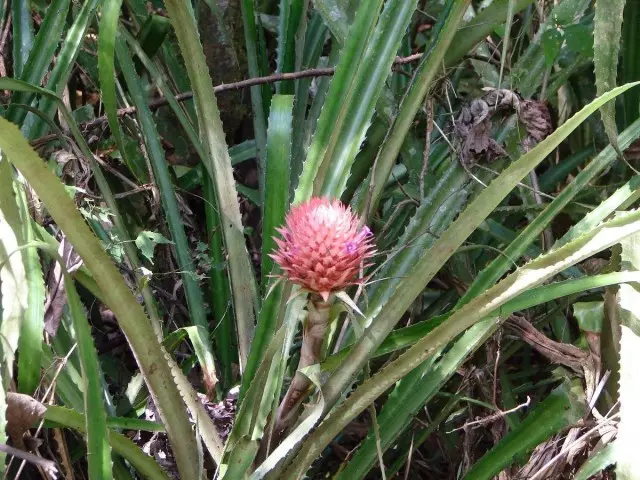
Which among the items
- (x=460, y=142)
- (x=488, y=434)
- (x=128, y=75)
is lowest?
(x=488, y=434)

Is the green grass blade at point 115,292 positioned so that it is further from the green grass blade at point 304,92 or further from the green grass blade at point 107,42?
the green grass blade at point 304,92

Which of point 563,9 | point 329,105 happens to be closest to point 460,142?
point 329,105

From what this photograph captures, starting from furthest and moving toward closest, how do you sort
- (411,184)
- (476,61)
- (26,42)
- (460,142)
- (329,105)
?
(476,61), (411,184), (26,42), (460,142), (329,105)

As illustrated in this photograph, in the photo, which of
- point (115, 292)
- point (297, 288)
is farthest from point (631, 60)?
point (115, 292)

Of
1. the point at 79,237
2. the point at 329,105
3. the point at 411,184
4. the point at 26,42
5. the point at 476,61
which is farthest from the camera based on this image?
the point at 476,61

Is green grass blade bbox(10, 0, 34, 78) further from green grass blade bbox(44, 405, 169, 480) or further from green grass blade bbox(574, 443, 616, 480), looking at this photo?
green grass blade bbox(574, 443, 616, 480)

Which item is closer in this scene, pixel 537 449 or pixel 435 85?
pixel 537 449

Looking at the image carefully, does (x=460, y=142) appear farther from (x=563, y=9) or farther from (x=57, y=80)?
(x=57, y=80)

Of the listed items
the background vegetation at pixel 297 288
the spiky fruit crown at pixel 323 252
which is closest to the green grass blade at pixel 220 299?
the background vegetation at pixel 297 288
